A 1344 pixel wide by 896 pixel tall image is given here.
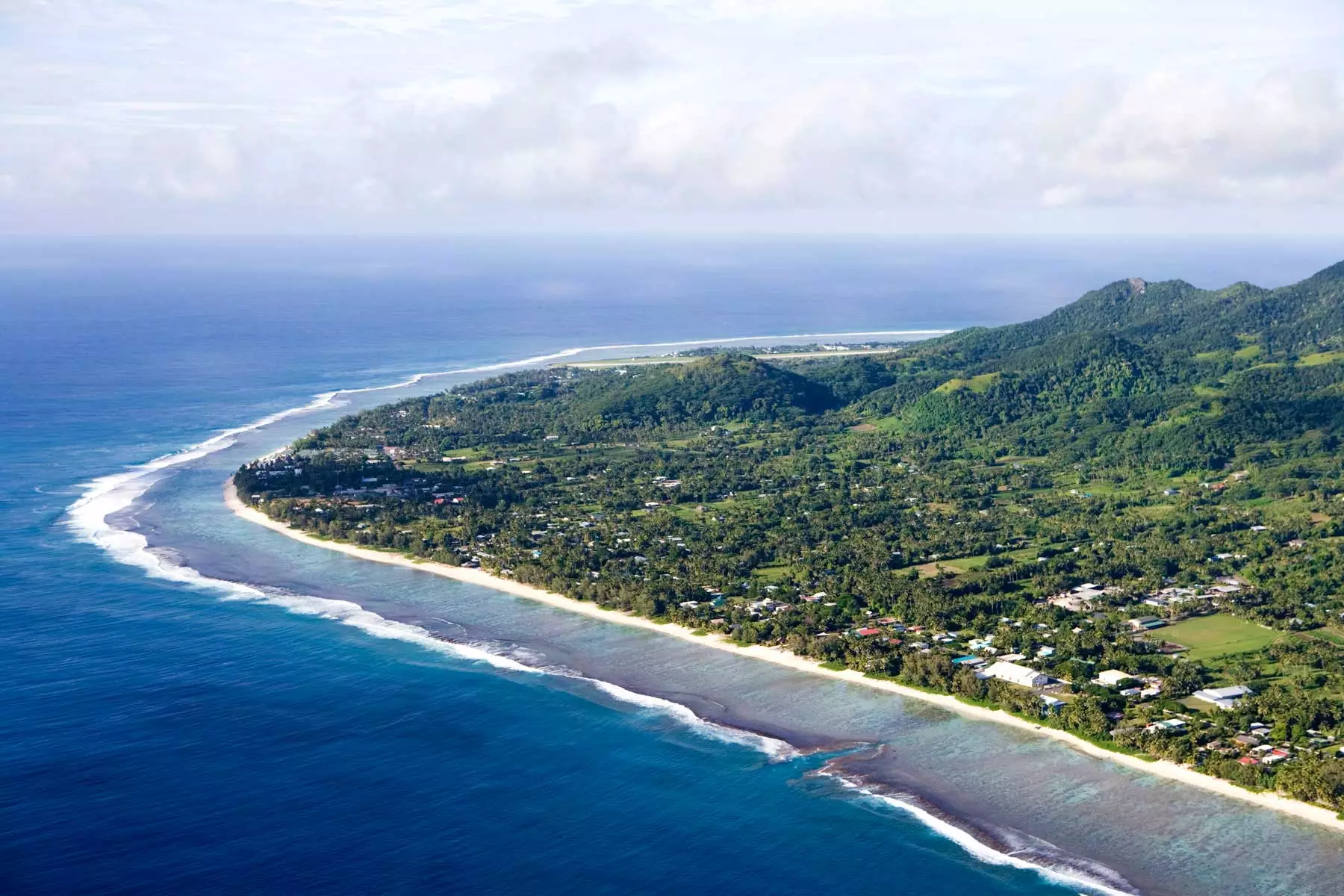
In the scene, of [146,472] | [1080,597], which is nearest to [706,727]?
[1080,597]

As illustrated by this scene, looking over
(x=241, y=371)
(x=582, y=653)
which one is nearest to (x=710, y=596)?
(x=582, y=653)

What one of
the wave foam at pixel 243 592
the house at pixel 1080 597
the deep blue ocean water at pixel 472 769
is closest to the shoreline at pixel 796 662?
the deep blue ocean water at pixel 472 769

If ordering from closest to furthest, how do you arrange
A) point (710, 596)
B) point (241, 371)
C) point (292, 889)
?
point (292, 889) < point (710, 596) < point (241, 371)

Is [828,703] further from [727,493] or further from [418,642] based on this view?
[727,493]

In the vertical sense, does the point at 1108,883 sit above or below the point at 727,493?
below

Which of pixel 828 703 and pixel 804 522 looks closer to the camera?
pixel 828 703

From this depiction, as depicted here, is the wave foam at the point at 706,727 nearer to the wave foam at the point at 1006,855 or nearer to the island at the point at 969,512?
the wave foam at the point at 1006,855
